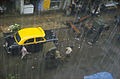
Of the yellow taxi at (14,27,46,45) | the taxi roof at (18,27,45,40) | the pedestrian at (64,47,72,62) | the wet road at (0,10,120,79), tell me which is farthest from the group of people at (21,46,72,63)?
the taxi roof at (18,27,45,40)

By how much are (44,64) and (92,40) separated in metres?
4.71

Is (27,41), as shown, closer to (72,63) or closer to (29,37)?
(29,37)

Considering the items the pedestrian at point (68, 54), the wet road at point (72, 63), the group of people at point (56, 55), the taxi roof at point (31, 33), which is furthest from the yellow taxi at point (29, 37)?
the pedestrian at point (68, 54)

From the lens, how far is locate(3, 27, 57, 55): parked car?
29.7 feet

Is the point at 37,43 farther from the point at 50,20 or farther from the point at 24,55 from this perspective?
the point at 50,20

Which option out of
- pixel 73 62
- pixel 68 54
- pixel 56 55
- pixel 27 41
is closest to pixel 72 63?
pixel 73 62

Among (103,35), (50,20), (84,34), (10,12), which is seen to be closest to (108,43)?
(103,35)

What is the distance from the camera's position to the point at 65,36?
12.0 m

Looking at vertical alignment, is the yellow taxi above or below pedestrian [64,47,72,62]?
above

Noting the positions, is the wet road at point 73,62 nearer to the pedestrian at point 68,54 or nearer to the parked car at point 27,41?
the pedestrian at point 68,54

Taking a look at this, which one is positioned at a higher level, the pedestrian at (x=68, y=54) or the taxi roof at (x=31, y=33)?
the taxi roof at (x=31, y=33)

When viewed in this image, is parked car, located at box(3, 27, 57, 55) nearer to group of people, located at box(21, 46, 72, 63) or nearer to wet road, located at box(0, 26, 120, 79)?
group of people, located at box(21, 46, 72, 63)

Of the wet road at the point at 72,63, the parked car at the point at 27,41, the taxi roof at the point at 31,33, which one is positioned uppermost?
the taxi roof at the point at 31,33

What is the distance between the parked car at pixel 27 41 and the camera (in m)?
9.06
